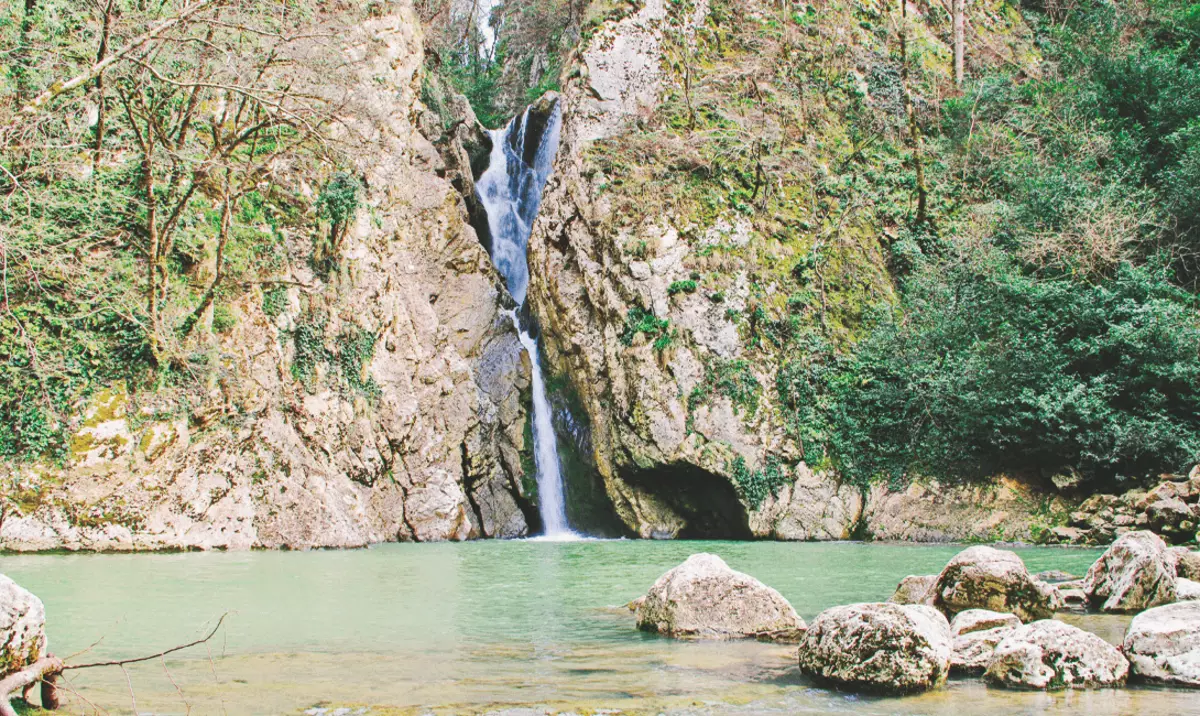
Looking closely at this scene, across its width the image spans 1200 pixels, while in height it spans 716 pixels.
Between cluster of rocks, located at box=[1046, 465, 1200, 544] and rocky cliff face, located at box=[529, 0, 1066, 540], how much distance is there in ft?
3.01

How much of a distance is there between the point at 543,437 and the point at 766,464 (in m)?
6.13

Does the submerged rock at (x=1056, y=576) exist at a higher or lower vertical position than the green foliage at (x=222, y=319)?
lower

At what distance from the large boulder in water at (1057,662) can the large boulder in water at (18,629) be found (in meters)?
5.11

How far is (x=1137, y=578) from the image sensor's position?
6988 millimetres

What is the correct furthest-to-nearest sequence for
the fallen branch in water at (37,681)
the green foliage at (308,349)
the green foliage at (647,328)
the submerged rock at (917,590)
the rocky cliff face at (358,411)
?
the green foliage at (647,328), the green foliage at (308,349), the rocky cliff face at (358,411), the submerged rock at (917,590), the fallen branch in water at (37,681)

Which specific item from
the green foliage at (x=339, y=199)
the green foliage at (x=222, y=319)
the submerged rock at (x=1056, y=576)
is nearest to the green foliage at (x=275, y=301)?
the green foliage at (x=222, y=319)

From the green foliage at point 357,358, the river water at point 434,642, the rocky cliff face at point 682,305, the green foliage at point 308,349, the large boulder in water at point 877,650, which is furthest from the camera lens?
the rocky cliff face at point 682,305

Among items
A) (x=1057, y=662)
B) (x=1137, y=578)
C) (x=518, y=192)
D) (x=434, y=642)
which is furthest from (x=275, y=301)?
(x=1057, y=662)

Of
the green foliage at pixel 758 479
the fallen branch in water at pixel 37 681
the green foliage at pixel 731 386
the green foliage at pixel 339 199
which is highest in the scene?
the green foliage at pixel 339 199

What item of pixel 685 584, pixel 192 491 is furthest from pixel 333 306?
pixel 685 584

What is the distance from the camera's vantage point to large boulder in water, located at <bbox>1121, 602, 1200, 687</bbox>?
454cm

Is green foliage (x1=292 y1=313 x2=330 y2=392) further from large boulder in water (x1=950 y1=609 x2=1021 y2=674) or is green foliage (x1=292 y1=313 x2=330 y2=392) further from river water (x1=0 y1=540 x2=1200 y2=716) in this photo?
large boulder in water (x1=950 y1=609 x2=1021 y2=674)

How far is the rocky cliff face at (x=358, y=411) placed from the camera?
12.9m

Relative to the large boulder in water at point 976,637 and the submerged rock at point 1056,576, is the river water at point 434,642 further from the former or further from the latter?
the submerged rock at point 1056,576
